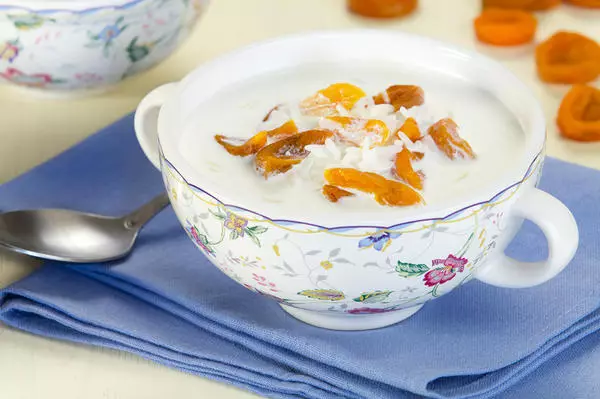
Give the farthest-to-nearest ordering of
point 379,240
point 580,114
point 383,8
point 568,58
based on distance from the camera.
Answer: point 383,8 → point 568,58 → point 580,114 → point 379,240

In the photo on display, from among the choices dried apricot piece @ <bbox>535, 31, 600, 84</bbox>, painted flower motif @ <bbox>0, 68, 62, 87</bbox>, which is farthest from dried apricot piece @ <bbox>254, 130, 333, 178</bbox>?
dried apricot piece @ <bbox>535, 31, 600, 84</bbox>

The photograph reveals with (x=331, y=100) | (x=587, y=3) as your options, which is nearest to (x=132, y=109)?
(x=331, y=100)

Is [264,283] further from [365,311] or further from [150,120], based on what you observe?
[150,120]

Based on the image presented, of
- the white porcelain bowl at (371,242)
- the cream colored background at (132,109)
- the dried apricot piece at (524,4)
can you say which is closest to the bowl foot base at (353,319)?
the white porcelain bowl at (371,242)

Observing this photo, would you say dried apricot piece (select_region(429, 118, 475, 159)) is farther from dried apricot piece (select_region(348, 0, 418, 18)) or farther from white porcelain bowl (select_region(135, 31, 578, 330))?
dried apricot piece (select_region(348, 0, 418, 18))

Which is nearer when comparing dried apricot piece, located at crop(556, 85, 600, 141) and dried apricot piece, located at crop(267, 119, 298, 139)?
dried apricot piece, located at crop(267, 119, 298, 139)

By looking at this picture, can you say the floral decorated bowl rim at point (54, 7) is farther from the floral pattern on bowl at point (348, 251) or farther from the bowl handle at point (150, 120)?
the floral pattern on bowl at point (348, 251)
